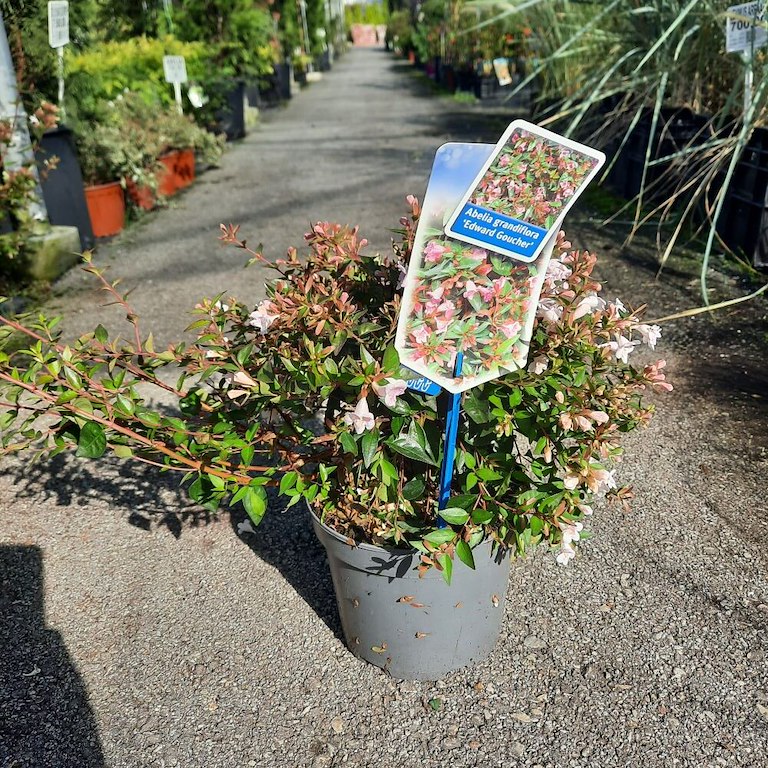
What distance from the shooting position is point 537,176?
4.73ft

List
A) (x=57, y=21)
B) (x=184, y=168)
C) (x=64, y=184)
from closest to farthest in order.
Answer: (x=57, y=21)
(x=64, y=184)
(x=184, y=168)

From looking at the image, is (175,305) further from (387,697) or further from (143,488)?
(387,697)

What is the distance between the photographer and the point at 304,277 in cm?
172

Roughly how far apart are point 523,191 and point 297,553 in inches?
57.1

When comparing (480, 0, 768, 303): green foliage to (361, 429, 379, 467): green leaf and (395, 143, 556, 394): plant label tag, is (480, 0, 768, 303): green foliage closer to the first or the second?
(395, 143, 556, 394): plant label tag

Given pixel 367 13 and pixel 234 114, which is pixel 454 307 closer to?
pixel 234 114

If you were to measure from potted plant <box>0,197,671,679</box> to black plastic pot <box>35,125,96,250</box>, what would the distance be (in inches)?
157

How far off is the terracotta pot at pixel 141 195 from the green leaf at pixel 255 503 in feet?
17.2

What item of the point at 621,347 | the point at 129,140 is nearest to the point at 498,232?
the point at 621,347

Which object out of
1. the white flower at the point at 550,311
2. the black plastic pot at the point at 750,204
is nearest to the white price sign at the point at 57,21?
the black plastic pot at the point at 750,204

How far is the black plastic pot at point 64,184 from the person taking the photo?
5.17m

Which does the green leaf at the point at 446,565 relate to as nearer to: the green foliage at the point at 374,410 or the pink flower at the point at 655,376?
the green foliage at the point at 374,410

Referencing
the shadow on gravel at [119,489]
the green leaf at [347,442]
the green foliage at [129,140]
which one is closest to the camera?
the green leaf at [347,442]

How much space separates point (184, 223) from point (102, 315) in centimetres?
222
